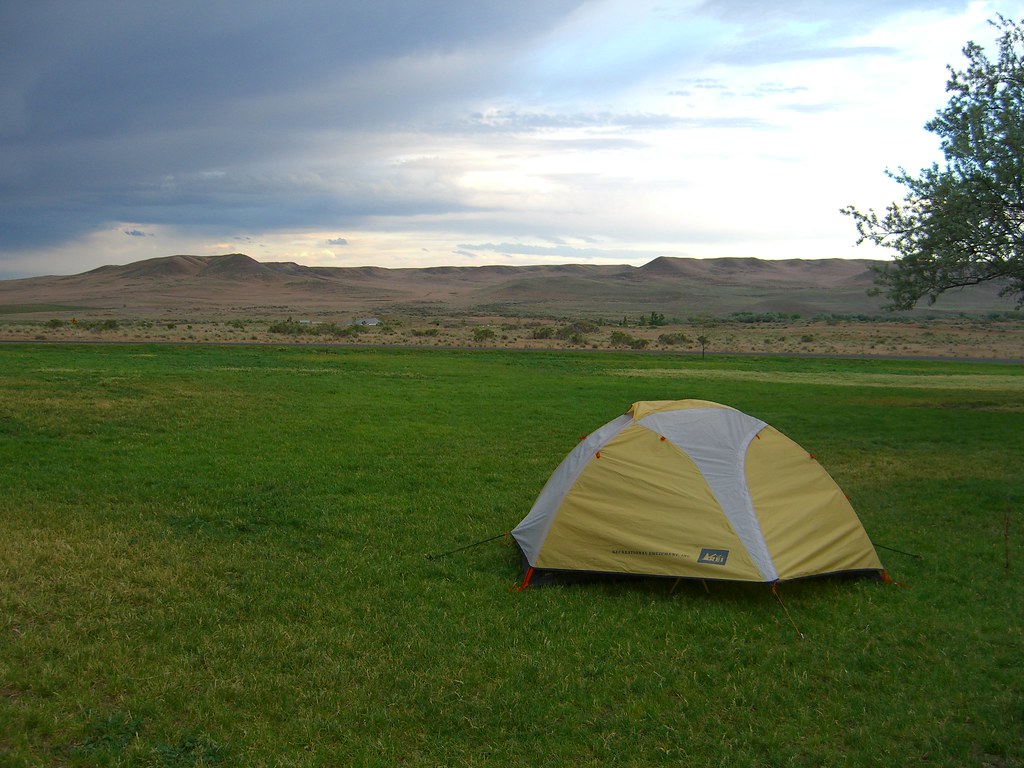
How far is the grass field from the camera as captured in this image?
5.14 meters

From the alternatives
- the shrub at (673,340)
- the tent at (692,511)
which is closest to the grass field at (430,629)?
the tent at (692,511)

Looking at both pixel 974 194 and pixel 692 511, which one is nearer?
pixel 692 511

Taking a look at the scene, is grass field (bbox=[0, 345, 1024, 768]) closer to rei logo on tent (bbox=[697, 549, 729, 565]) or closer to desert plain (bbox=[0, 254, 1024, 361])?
rei logo on tent (bbox=[697, 549, 729, 565])

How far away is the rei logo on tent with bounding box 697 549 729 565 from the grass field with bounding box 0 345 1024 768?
0.37m

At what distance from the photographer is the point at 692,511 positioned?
775 centimetres

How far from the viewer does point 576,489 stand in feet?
26.6

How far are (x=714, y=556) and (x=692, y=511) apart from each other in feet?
1.62

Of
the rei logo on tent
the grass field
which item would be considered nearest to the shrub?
the grass field

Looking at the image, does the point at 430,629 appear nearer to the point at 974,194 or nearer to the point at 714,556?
the point at 714,556

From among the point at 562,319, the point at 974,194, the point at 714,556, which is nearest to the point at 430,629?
the point at 714,556

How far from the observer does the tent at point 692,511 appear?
7.54m

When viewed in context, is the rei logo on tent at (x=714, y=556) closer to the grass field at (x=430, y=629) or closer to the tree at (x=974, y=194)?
the grass field at (x=430, y=629)

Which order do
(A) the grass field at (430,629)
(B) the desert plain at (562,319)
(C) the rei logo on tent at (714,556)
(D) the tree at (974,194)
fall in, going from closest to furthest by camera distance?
1. (A) the grass field at (430,629)
2. (C) the rei logo on tent at (714,556)
3. (D) the tree at (974,194)
4. (B) the desert plain at (562,319)

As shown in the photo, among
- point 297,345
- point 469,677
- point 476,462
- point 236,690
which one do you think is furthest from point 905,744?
point 297,345
